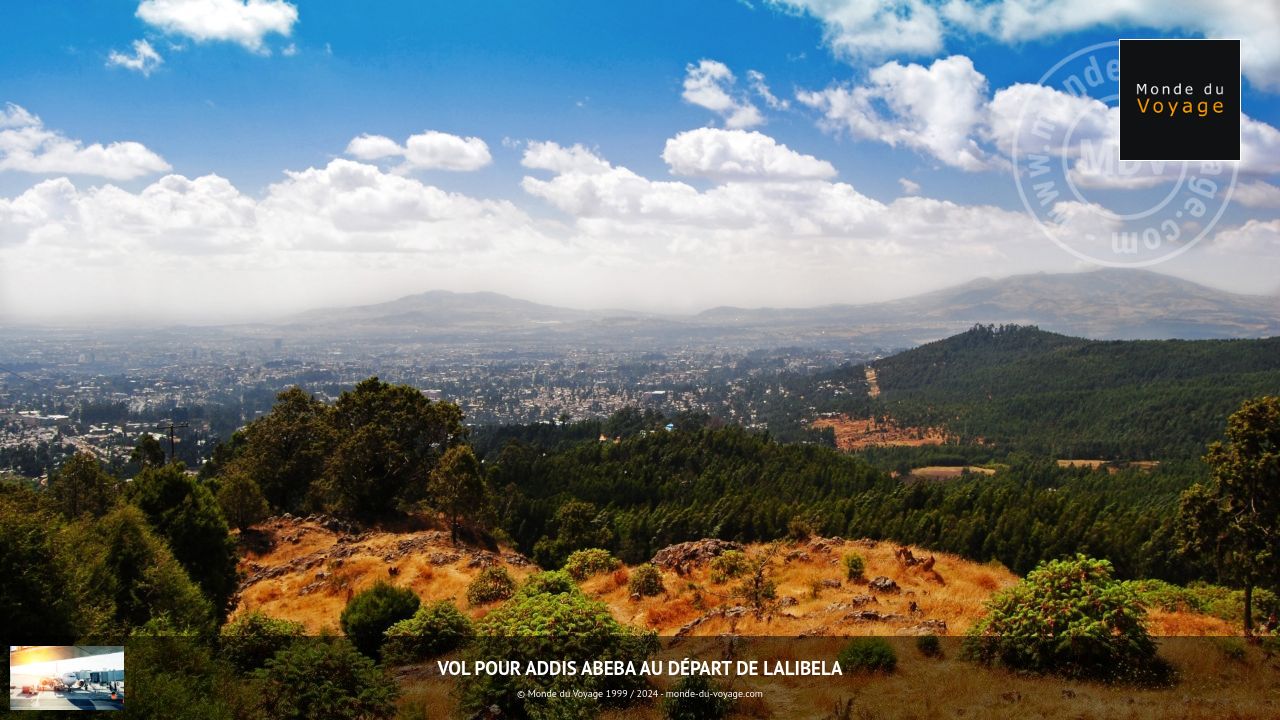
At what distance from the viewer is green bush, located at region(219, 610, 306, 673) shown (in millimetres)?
14609

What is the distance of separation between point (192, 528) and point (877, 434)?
147696 millimetres

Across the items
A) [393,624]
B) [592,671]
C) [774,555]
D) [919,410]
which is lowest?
[919,410]

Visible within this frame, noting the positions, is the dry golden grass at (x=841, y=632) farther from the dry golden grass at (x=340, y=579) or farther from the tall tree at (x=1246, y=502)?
the tall tree at (x=1246, y=502)

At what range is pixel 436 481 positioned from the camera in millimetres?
29984

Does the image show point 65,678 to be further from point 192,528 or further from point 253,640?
point 192,528

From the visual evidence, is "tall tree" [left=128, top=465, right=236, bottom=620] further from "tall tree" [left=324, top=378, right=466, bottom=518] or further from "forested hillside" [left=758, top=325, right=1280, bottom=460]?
"forested hillside" [left=758, top=325, right=1280, bottom=460]

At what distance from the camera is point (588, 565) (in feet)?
85.3

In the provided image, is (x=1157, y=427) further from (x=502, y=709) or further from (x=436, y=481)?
(x=502, y=709)

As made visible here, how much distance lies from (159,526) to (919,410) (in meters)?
166

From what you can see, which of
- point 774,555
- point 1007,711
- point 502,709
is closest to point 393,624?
point 502,709

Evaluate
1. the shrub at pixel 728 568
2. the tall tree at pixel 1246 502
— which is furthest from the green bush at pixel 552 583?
the tall tree at pixel 1246 502

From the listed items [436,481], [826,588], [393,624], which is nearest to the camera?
[393,624]

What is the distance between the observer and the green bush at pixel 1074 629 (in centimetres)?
1216

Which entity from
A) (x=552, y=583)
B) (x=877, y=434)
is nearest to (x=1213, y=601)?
(x=552, y=583)
